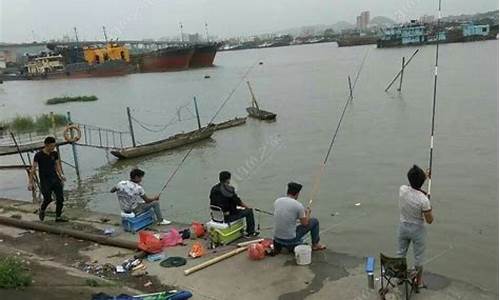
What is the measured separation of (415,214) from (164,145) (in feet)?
56.8

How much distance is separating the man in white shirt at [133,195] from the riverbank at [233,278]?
0.84 metres

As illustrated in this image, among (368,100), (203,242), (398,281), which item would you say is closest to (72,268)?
(203,242)

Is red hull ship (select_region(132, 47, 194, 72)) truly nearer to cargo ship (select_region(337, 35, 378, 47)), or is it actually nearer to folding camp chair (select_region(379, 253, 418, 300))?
cargo ship (select_region(337, 35, 378, 47))

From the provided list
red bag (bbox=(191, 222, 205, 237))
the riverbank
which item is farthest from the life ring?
red bag (bbox=(191, 222, 205, 237))

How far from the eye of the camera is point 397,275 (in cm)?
577

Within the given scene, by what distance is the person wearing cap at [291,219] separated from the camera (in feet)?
23.4

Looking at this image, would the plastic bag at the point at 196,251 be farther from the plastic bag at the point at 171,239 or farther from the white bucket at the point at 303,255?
the white bucket at the point at 303,255

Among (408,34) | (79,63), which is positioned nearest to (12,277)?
(79,63)

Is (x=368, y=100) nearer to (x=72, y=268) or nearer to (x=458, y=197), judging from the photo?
(x=458, y=197)

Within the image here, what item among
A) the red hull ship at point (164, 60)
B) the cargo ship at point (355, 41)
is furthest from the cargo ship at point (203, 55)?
the cargo ship at point (355, 41)

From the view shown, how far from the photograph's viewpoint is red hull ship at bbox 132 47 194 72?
96500 mm

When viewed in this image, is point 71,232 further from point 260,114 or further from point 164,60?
point 164,60

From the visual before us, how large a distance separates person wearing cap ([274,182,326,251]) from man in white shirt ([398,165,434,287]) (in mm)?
1554

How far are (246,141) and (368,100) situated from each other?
15005 mm
